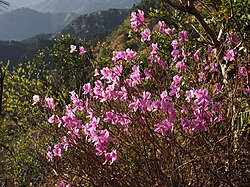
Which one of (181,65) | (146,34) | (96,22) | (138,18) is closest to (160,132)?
(181,65)

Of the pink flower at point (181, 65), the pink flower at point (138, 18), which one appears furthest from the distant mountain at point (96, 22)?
the pink flower at point (181, 65)

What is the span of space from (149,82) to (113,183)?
949 millimetres

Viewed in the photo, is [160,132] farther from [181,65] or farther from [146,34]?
[146,34]

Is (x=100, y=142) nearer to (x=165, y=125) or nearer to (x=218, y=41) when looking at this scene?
(x=165, y=125)

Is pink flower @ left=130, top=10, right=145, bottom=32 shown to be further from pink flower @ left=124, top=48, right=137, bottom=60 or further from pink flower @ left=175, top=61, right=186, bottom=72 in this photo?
pink flower @ left=175, top=61, right=186, bottom=72

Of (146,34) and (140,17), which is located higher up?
(140,17)

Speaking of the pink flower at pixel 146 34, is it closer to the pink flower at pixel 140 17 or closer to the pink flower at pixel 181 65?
the pink flower at pixel 140 17

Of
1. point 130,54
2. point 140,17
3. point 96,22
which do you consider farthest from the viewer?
point 96,22

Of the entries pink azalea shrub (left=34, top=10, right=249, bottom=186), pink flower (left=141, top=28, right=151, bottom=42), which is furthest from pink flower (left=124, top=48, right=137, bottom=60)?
pink flower (left=141, top=28, right=151, bottom=42)

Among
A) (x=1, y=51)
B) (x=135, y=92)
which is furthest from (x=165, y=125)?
(x=1, y=51)

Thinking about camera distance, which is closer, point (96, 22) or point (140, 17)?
point (140, 17)

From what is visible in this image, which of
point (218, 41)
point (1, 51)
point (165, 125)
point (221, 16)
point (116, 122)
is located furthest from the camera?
point (1, 51)

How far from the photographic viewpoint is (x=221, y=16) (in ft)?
10.6

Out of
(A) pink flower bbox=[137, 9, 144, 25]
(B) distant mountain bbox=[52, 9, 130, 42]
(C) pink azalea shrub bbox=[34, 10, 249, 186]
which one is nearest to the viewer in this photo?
(C) pink azalea shrub bbox=[34, 10, 249, 186]
